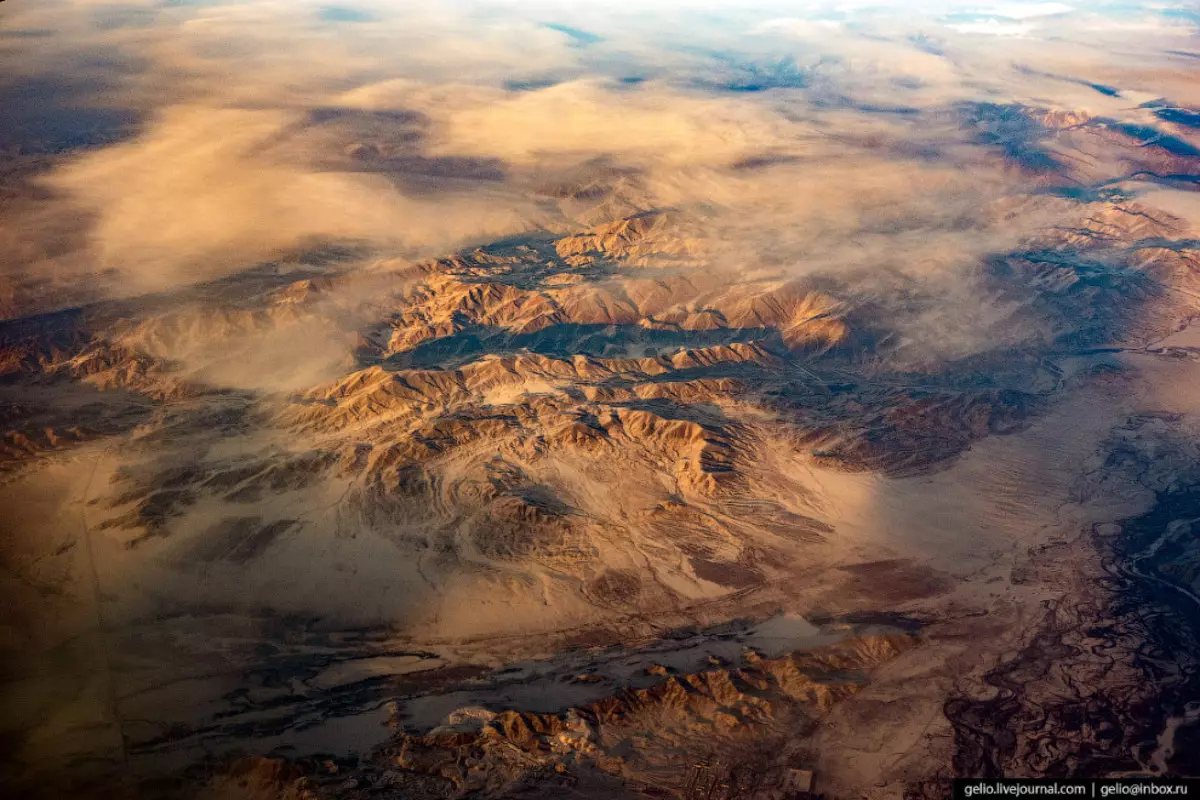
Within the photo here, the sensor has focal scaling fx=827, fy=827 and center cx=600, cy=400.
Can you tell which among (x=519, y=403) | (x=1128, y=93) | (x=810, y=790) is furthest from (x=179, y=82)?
(x=1128, y=93)

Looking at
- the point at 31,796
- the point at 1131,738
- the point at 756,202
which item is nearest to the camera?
the point at 31,796

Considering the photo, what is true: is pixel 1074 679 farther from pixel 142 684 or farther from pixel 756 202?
pixel 756 202

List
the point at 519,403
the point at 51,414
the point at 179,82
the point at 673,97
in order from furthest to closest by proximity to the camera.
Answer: the point at 673,97 < the point at 179,82 < the point at 519,403 < the point at 51,414

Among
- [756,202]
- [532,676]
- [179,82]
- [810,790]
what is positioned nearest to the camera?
[810,790]

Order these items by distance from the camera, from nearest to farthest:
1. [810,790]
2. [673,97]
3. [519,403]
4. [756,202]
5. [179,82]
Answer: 1. [810,790]
2. [519,403]
3. [756,202]
4. [179,82]
5. [673,97]

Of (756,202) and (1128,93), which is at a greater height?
(1128,93)

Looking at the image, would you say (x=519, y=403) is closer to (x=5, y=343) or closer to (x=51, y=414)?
(x=51, y=414)

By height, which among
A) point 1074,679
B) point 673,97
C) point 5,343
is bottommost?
point 1074,679

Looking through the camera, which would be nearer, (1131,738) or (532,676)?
(1131,738)

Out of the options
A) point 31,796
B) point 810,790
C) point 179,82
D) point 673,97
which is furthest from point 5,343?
point 673,97
